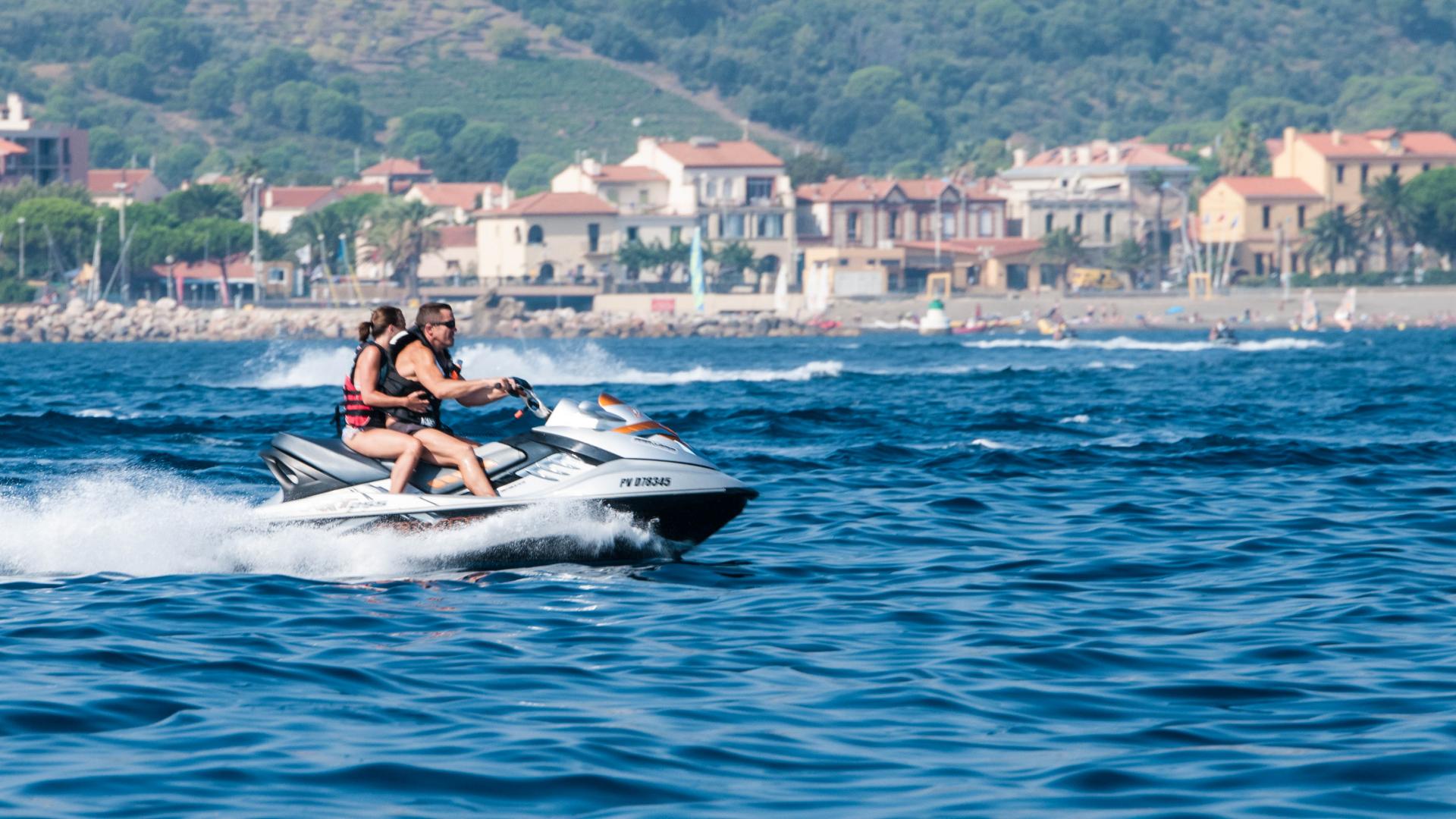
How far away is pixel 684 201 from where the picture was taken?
458ft

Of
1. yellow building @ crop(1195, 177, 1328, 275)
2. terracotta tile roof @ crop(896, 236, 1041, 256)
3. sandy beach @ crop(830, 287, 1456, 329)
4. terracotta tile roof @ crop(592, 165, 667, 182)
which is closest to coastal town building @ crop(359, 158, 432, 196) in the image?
terracotta tile roof @ crop(592, 165, 667, 182)

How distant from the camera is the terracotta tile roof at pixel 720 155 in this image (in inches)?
5561

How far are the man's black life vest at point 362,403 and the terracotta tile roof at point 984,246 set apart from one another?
127 meters

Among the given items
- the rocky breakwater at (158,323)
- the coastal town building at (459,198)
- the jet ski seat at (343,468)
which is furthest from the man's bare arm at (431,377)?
the coastal town building at (459,198)

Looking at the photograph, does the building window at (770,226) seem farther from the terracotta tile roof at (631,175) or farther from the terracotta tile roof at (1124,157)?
the terracotta tile roof at (1124,157)

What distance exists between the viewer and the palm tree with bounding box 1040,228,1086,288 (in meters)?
138

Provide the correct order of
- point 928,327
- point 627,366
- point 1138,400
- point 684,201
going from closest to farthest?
1. point 1138,400
2. point 627,366
3. point 928,327
4. point 684,201

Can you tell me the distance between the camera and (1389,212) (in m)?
134

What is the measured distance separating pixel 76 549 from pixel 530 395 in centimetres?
342

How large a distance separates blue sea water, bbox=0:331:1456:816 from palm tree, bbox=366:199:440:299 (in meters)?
112

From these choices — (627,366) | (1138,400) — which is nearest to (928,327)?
(627,366)

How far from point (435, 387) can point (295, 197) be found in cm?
15104

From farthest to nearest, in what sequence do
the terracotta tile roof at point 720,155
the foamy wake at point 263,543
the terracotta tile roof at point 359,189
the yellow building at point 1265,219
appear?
the terracotta tile roof at point 359,189 < the terracotta tile roof at point 720,155 < the yellow building at point 1265,219 < the foamy wake at point 263,543

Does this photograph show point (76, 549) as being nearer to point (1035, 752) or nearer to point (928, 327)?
point (1035, 752)
